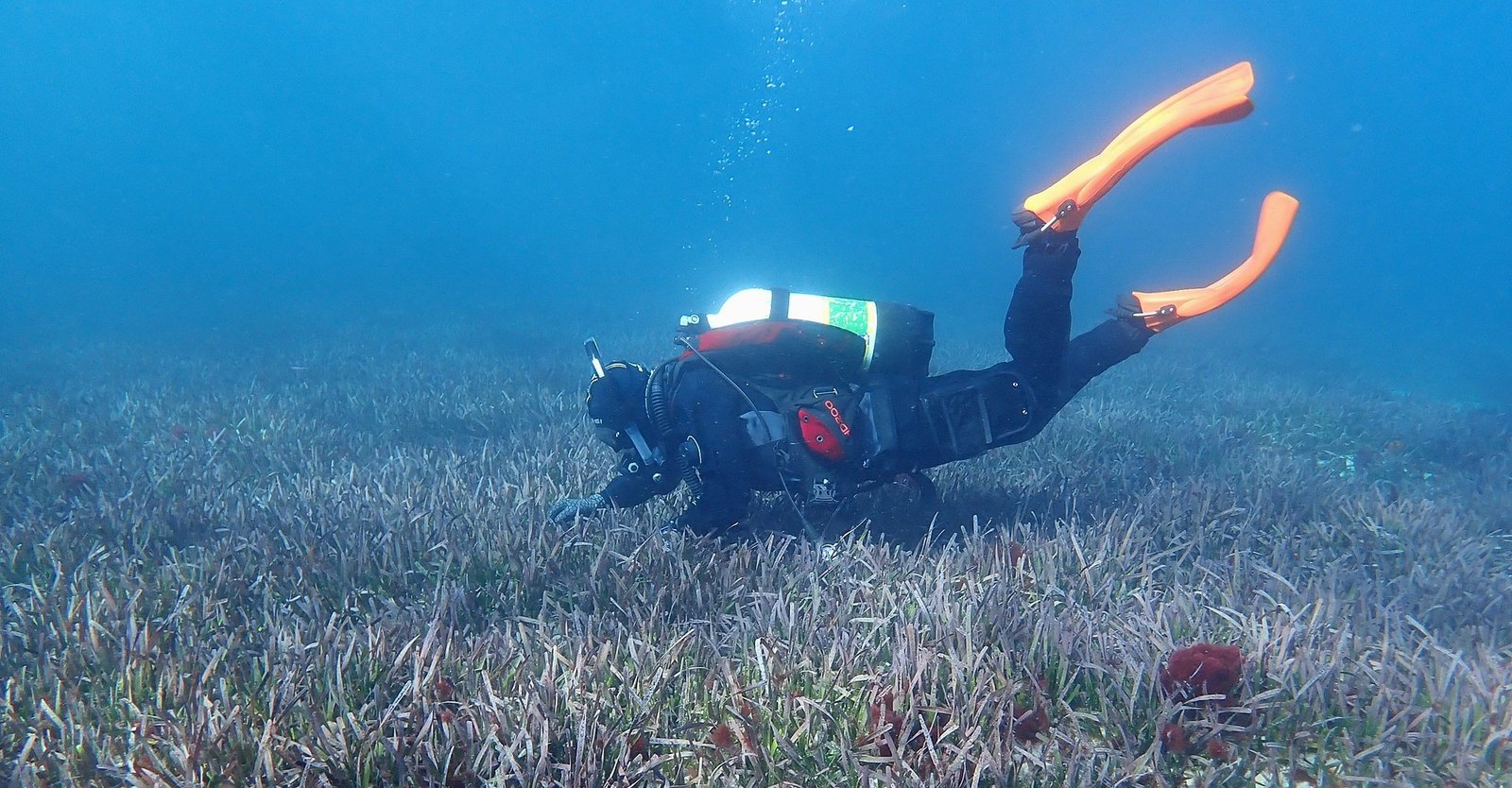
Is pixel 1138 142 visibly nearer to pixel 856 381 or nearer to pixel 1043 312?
pixel 1043 312

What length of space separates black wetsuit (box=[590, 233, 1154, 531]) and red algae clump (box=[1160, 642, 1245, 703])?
2.11m

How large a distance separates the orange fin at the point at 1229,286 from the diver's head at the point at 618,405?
10.9 feet

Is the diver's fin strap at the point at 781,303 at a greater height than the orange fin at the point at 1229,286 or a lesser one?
greater

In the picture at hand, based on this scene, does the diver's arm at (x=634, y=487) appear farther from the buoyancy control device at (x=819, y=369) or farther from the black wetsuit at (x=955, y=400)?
the buoyancy control device at (x=819, y=369)

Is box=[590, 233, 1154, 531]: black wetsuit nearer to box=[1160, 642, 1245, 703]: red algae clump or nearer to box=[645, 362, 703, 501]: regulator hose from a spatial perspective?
box=[645, 362, 703, 501]: regulator hose

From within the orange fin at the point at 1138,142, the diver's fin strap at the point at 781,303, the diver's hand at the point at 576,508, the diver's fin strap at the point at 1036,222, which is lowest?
the diver's hand at the point at 576,508

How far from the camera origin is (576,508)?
4.17 metres

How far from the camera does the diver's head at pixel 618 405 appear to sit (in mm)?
4051

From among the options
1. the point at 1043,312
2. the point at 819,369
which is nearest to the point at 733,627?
the point at 819,369

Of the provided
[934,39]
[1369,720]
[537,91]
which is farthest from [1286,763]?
[537,91]

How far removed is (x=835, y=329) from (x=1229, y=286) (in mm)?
2612

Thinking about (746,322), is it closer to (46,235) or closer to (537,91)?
(46,235)

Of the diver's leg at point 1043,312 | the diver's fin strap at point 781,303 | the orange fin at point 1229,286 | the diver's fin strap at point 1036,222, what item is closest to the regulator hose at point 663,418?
the diver's fin strap at point 781,303

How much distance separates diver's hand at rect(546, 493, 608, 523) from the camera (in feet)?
13.5
